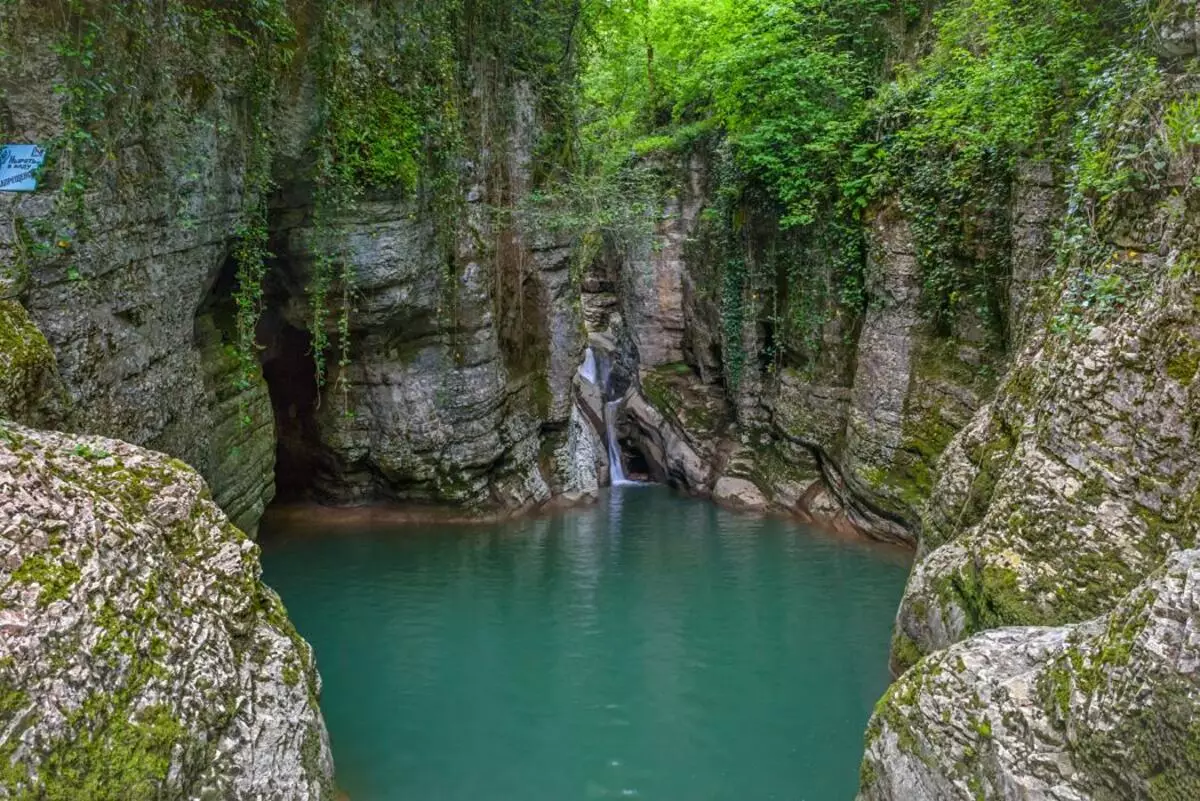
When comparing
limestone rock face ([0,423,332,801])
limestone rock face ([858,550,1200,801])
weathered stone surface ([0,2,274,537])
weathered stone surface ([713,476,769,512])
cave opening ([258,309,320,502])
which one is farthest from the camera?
weathered stone surface ([713,476,769,512])

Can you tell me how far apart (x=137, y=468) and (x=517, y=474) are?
9.99 meters

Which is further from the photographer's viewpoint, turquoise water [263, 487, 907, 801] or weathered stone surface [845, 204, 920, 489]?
weathered stone surface [845, 204, 920, 489]

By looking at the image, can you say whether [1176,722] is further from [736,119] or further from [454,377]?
[736,119]

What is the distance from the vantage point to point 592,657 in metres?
8.21

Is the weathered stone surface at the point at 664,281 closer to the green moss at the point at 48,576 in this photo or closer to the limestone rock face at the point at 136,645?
the limestone rock face at the point at 136,645

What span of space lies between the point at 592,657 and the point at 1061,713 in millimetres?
5594

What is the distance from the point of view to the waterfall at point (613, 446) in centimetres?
1703

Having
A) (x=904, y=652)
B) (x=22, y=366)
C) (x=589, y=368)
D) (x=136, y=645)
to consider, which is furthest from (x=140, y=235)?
(x=589, y=368)

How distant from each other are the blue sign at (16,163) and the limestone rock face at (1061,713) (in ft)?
19.0

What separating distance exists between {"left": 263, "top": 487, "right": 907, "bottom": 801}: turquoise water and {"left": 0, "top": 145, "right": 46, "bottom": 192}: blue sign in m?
4.67

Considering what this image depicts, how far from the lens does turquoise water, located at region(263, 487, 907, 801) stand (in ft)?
20.1

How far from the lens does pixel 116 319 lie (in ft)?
20.0

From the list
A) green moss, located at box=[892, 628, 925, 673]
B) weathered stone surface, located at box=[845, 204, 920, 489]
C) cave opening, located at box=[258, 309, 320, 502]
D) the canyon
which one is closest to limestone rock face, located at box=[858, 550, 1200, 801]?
the canyon

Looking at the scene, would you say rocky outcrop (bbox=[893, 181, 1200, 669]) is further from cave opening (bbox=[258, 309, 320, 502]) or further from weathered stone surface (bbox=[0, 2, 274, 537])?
cave opening (bbox=[258, 309, 320, 502])
